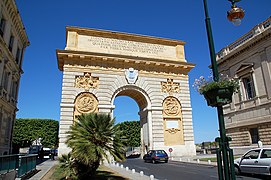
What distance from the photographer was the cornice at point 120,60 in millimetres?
20781

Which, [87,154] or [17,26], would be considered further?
[17,26]

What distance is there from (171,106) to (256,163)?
45.4ft

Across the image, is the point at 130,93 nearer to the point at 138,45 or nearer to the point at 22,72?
the point at 138,45

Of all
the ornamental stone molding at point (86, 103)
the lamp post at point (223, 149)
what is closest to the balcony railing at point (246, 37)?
the ornamental stone molding at point (86, 103)

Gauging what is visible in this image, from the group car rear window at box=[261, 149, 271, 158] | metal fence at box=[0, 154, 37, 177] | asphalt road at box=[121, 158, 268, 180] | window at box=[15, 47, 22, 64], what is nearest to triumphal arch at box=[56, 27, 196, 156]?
window at box=[15, 47, 22, 64]

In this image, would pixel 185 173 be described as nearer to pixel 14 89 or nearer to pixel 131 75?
pixel 131 75

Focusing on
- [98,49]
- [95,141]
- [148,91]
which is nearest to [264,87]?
[148,91]

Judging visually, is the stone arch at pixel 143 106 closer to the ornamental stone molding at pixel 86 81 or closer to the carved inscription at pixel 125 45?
the ornamental stone molding at pixel 86 81

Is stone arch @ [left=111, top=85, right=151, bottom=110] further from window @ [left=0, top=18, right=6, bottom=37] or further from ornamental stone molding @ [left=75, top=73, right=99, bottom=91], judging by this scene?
window @ [left=0, top=18, right=6, bottom=37]

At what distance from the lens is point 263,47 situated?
2009 cm

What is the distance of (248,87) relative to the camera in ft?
73.4

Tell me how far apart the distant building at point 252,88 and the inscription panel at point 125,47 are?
7.17 m

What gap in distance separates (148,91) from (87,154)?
617 inches

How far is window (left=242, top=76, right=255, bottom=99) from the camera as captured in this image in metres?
21.7
